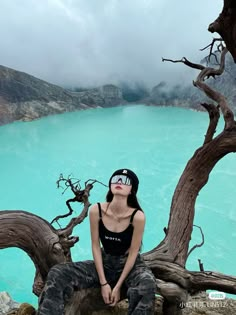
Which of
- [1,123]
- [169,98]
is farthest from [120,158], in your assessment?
[169,98]

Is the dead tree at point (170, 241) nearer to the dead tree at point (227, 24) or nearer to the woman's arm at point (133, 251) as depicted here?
→ the woman's arm at point (133, 251)

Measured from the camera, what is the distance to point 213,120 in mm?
3020

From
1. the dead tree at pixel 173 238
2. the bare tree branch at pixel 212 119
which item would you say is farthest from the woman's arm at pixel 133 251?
the bare tree branch at pixel 212 119

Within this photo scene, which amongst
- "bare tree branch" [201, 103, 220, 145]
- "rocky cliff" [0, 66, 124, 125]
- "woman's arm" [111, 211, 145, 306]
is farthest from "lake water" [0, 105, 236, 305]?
"woman's arm" [111, 211, 145, 306]

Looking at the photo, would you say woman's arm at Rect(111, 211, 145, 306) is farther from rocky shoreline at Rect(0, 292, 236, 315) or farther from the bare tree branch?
the bare tree branch

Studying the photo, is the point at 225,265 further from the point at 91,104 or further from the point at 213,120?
the point at 91,104

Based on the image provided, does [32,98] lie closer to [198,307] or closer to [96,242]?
[198,307]

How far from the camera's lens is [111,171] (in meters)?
16.2

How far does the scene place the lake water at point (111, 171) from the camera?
29.8 feet

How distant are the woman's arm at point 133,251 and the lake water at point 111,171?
6.01 meters

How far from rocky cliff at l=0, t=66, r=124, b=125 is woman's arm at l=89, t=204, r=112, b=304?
32.3m

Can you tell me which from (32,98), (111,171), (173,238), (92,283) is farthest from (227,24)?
(32,98)

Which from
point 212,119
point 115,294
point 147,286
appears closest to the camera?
point 147,286

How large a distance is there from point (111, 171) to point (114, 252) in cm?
1393
